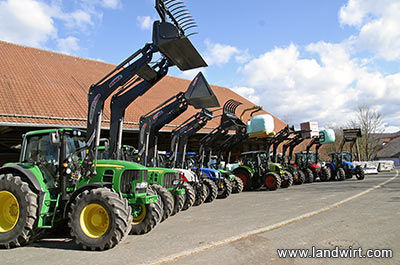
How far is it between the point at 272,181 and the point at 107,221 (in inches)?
456

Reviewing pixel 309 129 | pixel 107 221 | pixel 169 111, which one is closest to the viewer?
pixel 107 221

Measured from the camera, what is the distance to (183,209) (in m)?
9.45

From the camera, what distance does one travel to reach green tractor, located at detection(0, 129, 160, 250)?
5.01m

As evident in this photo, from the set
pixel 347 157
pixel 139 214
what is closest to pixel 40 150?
pixel 139 214

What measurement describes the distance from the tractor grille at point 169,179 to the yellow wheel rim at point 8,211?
350 cm

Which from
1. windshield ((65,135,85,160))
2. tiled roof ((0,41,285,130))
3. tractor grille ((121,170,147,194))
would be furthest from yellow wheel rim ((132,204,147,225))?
tiled roof ((0,41,285,130))

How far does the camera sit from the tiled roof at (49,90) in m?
13.4

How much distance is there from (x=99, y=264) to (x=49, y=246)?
5.45 ft

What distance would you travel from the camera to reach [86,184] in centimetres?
544

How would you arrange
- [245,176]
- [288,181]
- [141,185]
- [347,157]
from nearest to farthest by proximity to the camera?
[141,185] < [245,176] < [288,181] < [347,157]

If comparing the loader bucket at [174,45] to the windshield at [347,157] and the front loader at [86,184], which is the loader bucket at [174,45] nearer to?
the front loader at [86,184]

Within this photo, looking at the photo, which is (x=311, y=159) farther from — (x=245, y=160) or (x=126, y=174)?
(x=126, y=174)

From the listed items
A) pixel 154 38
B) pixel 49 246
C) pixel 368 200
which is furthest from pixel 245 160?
pixel 49 246

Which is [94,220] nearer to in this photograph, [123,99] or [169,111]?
[123,99]
